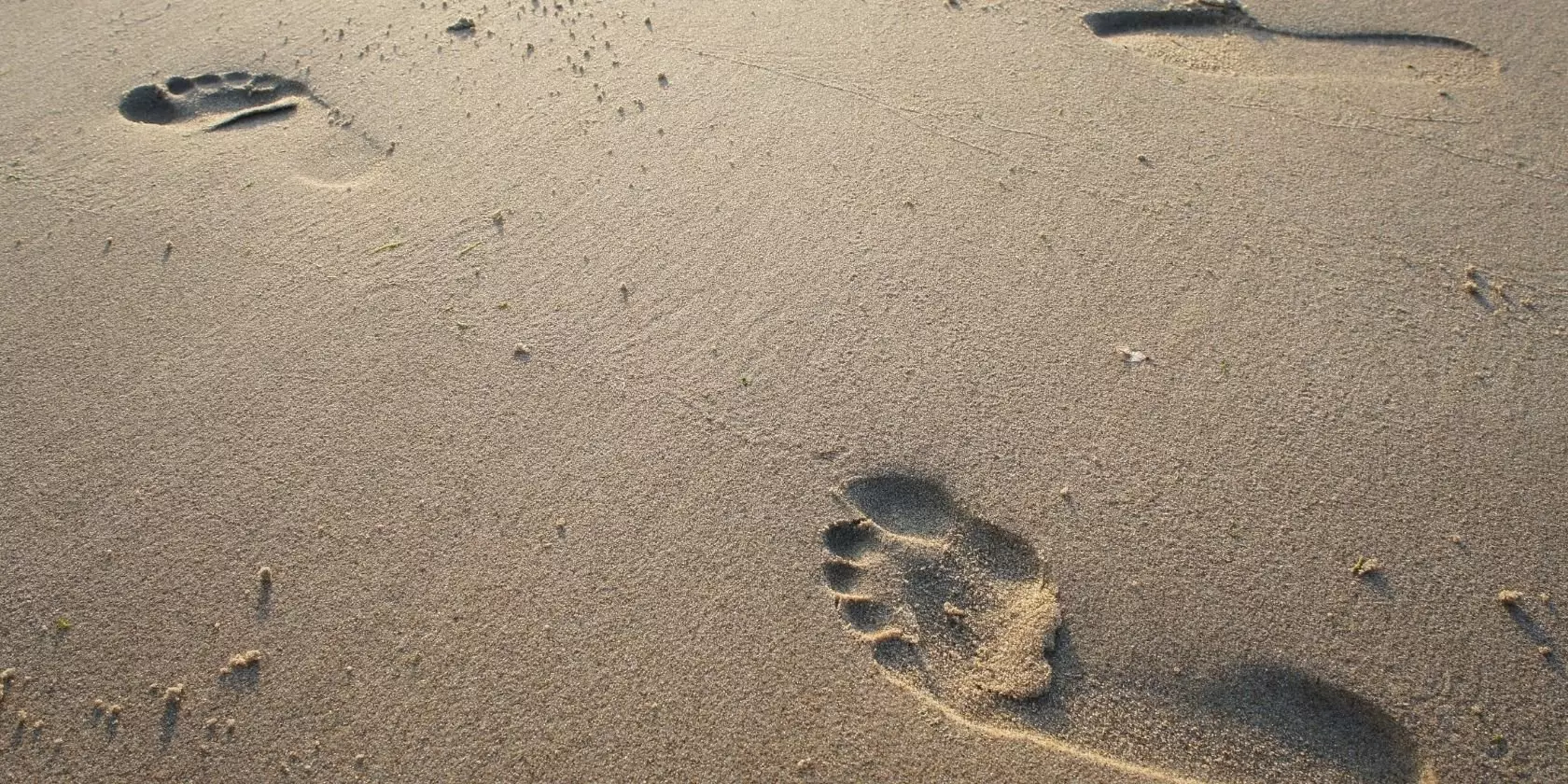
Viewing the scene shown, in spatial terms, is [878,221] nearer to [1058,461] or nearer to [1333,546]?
[1058,461]

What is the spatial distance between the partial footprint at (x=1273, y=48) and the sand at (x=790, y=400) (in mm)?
20

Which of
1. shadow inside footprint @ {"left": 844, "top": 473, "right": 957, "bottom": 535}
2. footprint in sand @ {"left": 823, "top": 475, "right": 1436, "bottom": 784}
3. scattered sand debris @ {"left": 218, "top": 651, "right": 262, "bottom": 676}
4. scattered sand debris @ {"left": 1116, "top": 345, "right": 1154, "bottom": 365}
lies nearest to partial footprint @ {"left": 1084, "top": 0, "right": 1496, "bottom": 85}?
scattered sand debris @ {"left": 1116, "top": 345, "right": 1154, "bottom": 365}

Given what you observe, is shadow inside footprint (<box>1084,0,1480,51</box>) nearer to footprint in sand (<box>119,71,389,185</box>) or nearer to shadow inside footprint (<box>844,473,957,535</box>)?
shadow inside footprint (<box>844,473,957,535</box>)

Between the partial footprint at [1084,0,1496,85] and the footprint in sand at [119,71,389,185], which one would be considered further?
the partial footprint at [1084,0,1496,85]

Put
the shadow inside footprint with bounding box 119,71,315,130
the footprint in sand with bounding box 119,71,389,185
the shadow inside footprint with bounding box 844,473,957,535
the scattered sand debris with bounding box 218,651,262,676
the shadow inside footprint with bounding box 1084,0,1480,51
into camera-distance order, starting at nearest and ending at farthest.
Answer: the scattered sand debris with bounding box 218,651,262,676 → the shadow inside footprint with bounding box 844,473,957,535 → the footprint in sand with bounding box 119,71,389,185 → the shadow inside footprint with bounding box 119,71,315,130 → the shadow inside footprint with bounding box 1084,0,1480,51

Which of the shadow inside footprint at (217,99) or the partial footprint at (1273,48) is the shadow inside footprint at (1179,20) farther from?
the shadow inside footprint at (217,99)

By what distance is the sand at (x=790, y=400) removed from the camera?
159 cm

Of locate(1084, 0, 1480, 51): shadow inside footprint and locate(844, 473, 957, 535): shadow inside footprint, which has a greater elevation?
locate(1084, 0, 1480, 51): shadow inside footprint

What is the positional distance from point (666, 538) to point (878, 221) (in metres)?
1.05

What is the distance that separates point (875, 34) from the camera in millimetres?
3037

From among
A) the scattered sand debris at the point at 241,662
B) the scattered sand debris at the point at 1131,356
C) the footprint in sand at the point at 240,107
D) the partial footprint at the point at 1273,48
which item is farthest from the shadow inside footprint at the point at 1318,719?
the footprint in sand at the point at 240,107

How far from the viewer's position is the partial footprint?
2.90 m

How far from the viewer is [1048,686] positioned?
5.25 feet

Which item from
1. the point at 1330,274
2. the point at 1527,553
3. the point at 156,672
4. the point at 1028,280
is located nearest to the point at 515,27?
the point at 1028,280
